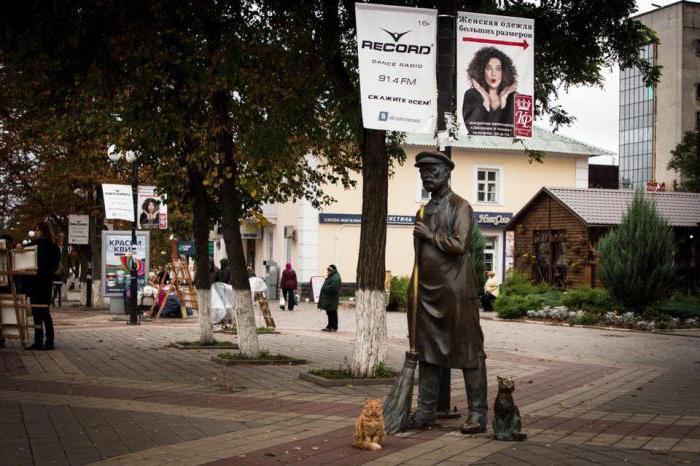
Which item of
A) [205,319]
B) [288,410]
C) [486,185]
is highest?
[486,185]

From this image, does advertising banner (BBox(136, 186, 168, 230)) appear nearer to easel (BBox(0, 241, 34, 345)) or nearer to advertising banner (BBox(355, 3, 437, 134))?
easel (BBox(0, 241, 34, 345))

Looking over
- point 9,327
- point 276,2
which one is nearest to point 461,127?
point 276,2

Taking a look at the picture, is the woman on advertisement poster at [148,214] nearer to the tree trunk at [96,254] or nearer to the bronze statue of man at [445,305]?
the tree trunk at [96,254]

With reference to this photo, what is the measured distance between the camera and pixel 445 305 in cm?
768

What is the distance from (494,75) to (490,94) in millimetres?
197

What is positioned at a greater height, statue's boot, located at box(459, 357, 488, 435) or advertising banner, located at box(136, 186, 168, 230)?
advertising banner, located at box(136, 186, 168, 230)

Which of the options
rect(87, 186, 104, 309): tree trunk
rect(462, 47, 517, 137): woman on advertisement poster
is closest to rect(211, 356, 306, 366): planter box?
rect(462, 47, 517, 137): woman on advertisement poster

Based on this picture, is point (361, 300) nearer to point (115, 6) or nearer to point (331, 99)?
point (331, 99)

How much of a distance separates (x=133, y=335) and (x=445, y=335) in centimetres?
1274

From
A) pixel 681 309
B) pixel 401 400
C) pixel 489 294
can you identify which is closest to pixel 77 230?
pixel 489 294

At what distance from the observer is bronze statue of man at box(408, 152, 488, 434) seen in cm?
764

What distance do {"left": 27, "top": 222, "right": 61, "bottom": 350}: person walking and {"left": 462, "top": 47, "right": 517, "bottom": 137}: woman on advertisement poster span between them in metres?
8.42

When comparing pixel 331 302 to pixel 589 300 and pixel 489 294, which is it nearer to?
pixel 589 300

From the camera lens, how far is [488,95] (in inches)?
360
